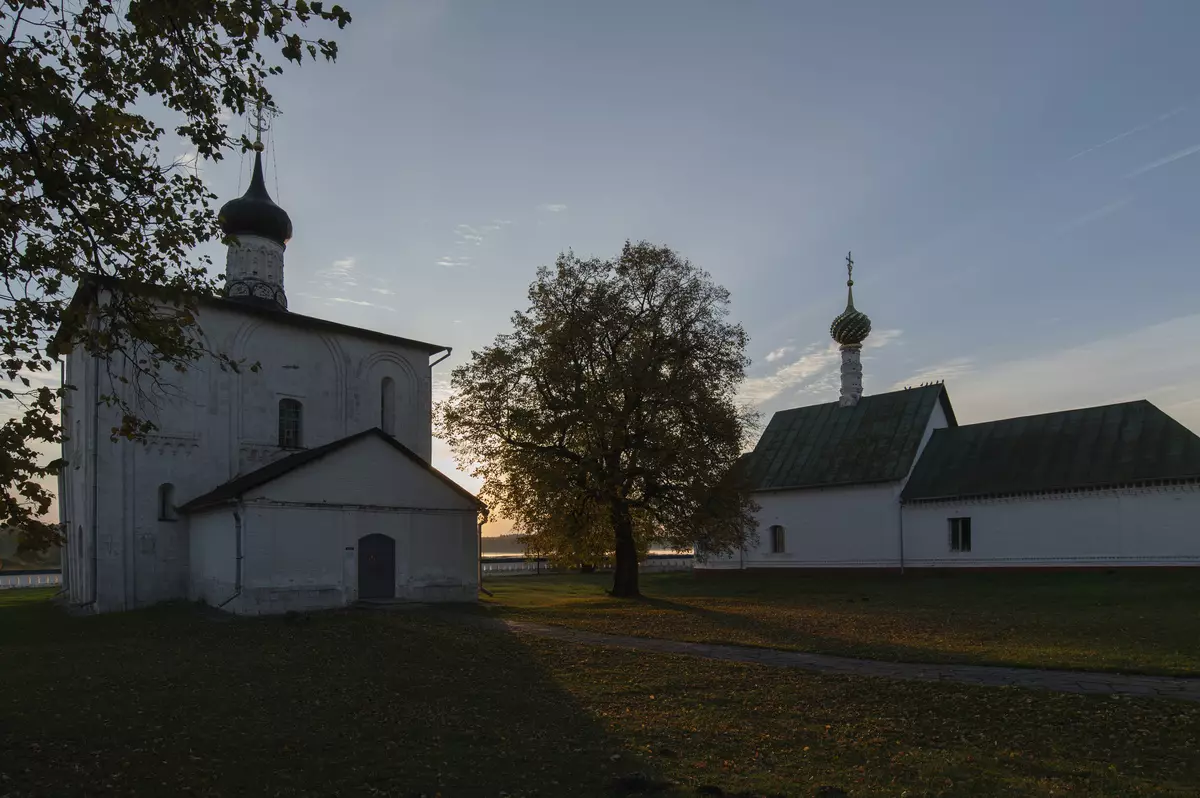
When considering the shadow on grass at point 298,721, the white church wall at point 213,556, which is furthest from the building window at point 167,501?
the shadow on grass at point 298,721

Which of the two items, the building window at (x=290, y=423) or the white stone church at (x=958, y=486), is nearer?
the building window at (x=290, y=423)

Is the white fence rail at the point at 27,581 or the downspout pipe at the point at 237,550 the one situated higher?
the downspout pipe at the point at 237,550

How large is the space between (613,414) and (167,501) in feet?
44.6

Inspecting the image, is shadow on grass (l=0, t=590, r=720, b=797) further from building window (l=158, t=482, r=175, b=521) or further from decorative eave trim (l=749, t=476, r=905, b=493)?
decorative eave trim (l=749, t=476, r=905, b=493)

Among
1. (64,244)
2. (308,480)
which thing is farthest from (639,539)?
(64,244)

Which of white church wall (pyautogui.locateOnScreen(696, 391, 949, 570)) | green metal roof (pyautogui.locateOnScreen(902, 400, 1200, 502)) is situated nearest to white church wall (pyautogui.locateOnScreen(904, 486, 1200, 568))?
green metal roof (pyautogui.locateOnScreen(902, 400, 1200, 502))

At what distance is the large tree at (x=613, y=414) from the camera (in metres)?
26.6

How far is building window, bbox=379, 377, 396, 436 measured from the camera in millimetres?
29987

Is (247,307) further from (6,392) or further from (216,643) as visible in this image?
(6,392)

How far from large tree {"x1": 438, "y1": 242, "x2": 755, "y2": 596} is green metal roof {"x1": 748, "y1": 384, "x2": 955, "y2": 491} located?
11.5 m

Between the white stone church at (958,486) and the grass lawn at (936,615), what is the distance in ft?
3.83

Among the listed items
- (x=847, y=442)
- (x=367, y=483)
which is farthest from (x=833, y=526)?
(x=367, y=483)

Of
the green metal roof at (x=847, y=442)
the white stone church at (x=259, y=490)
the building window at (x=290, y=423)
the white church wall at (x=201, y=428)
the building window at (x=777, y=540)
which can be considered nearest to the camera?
the white stone church at (x=259, y=490)

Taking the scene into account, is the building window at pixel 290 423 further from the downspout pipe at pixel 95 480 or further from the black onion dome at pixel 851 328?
the black onion dome at pixel 851 328
